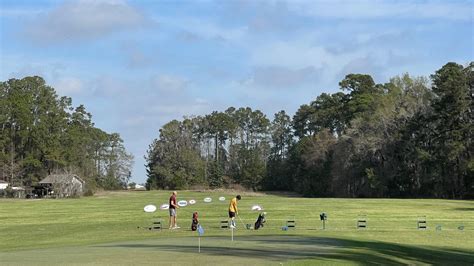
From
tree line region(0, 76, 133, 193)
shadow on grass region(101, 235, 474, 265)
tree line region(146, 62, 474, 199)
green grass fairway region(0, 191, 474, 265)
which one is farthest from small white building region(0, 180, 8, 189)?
shadow on grass region(101, 235, 474, 265)

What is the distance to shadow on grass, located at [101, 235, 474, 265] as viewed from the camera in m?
20.3

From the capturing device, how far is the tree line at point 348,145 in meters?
95.3

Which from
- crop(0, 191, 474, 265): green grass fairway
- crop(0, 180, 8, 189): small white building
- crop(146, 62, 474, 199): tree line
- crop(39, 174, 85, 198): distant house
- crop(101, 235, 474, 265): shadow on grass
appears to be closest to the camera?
crop(0, 191, 474, 265): green grass fairway

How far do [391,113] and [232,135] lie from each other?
68369mm

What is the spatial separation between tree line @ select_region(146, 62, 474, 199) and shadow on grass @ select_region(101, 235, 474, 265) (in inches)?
2449

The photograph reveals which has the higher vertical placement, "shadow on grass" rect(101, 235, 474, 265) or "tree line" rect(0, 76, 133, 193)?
"tree line" rect(0, 76, 133, 193)

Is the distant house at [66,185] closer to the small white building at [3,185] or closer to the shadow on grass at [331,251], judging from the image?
the small white building at [3,185]

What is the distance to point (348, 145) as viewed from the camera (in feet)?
350

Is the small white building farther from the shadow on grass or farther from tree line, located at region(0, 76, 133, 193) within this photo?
the shadow on grass

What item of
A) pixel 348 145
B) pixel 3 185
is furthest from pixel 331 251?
pixel 3 185

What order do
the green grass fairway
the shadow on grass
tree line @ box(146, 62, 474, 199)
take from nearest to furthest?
the green grass fairway < the shadow on grass < tree line @ box(146, 62, 474, 199)

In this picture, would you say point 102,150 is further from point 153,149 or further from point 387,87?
point 387,87

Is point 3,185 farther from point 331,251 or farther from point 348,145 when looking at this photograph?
point 331,251

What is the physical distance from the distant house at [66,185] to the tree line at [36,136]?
278cm
